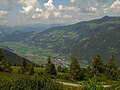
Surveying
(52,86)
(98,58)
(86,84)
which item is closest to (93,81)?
(86,84)

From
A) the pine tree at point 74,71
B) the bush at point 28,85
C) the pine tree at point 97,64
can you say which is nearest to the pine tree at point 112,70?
the pine tree at point 97,64

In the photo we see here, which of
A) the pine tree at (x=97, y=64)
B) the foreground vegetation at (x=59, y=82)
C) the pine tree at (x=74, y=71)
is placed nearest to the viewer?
the foreground vegetation at (x=59, y=82)

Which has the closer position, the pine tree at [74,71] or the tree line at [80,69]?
the pine tree at [74,71]

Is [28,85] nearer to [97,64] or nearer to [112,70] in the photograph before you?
[112,70]

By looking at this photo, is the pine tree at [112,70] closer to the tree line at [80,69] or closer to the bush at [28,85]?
the tree line at [80,69]

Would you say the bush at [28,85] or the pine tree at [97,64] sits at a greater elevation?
the bush at [28,85]

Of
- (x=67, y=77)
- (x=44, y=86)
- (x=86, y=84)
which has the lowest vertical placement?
(x=67, y=77)

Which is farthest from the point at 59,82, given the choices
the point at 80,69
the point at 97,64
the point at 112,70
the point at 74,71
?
the point at 97,64

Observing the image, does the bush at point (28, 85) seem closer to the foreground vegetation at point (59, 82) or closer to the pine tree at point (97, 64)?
the foreground vegetation at point (59, 82)

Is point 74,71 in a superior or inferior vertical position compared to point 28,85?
inferior

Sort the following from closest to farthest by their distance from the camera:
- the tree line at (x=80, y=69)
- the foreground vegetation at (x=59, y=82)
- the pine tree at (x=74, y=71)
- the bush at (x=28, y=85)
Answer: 1. the foreground vegetation at (x=59, y=82)
2. the bush at (x=28, y=85)
3. the pine tree at (x=74, y=71)
4. the tree line at (x=80, y=69)

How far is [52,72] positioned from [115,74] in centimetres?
3020

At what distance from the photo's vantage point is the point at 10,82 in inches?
2418

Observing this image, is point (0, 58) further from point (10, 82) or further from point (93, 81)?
point (93, 81)
